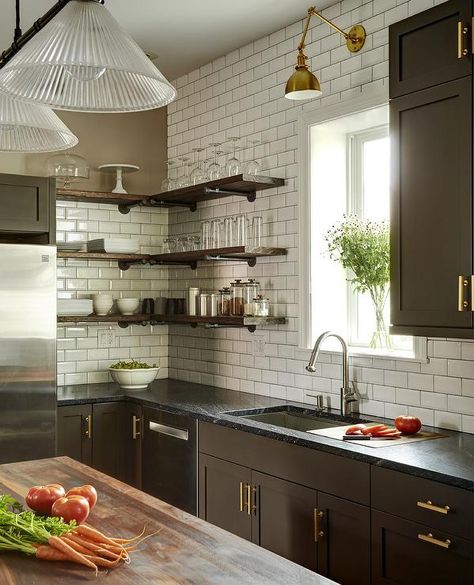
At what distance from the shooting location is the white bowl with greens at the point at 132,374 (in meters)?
5.14

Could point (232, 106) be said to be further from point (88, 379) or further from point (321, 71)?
point (88, 379)

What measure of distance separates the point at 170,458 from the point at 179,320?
1.07m

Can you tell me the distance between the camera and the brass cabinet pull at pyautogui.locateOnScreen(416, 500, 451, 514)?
8.86 feet

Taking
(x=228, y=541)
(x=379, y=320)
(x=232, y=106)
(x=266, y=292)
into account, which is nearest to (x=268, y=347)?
(x=266, y=292)

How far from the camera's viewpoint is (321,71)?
14.1ft

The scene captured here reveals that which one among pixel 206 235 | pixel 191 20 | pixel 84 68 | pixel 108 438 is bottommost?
pixel 108 438

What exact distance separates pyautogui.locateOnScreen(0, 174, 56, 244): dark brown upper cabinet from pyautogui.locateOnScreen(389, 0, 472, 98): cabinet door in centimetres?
242

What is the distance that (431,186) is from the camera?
303cm

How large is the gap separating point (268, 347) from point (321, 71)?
1686 mm

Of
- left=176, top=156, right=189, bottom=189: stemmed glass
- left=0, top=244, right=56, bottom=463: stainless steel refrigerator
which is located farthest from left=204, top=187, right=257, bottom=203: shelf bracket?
left=0, top=244, right=56, bottom=463: stainless steel refrigerator

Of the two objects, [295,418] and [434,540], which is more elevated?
[295,418]

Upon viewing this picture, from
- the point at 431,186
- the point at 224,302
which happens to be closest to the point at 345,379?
the point at 224,302

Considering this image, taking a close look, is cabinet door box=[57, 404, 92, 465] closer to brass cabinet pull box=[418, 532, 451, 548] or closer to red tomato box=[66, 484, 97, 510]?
red tomato box=[66, 484, 97, 510]

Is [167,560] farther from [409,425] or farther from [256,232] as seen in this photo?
[256,232]
